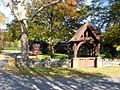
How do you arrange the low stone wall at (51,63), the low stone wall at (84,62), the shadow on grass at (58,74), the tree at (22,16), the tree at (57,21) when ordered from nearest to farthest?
the shadow on grass at (58,74) → the tree at (22,16) → the low stone wall at (51,63) → the low stone wall at (84,62) → the tree at (57,21)

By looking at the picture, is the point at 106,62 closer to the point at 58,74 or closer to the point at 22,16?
the point at 22,16

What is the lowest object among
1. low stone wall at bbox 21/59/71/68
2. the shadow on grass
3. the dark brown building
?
the shadow on grass

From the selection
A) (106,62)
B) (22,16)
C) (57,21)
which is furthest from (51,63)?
(57,21)

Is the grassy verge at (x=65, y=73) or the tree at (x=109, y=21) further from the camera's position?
the tree at (x=109, y=21)

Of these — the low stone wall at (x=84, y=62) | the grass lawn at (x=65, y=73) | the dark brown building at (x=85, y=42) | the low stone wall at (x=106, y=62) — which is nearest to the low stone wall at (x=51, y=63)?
the low stone wall at (x=84, y=62)

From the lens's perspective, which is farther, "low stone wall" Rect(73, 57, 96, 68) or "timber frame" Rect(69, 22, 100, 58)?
"timber frame" Rect(69, 22, 100, 58)

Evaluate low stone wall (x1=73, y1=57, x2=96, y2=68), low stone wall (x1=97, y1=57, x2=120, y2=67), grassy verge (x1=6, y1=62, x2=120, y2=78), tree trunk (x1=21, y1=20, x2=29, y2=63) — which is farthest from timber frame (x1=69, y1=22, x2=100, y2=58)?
grassy verge (x1=6, y1=62, x2=120, y2=78)

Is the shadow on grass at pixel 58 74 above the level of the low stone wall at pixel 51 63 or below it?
below

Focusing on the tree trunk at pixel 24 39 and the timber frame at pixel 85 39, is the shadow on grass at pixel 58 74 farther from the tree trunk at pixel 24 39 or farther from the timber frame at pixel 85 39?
the timber frame at pixel 85 39

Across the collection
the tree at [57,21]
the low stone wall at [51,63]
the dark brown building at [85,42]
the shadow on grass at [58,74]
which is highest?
the tree at [57,21]

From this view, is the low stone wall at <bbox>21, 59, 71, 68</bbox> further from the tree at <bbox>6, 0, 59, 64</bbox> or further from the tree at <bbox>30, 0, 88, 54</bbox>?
the tree at <bbox>30, 0, 88, 54</bbox>

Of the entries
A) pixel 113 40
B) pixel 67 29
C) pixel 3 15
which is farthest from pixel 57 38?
pixel 3 15

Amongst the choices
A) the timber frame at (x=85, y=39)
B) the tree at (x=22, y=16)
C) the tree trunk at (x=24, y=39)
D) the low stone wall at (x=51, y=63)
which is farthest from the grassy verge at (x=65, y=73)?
the timber frame at (x=85, y=39)

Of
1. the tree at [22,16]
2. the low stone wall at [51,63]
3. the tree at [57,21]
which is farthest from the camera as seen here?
the tree at [57,21]
